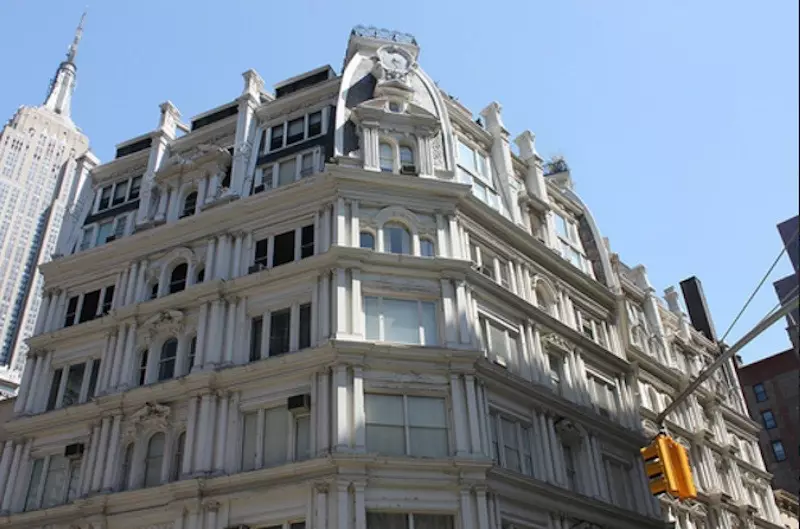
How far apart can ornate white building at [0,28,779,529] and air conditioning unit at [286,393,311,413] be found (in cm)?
8

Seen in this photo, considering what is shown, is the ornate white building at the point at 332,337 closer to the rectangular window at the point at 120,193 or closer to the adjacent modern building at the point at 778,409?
the rectangular window at the point at 120,193

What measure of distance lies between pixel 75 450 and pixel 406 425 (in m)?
13.2

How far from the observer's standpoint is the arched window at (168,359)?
1155 inches

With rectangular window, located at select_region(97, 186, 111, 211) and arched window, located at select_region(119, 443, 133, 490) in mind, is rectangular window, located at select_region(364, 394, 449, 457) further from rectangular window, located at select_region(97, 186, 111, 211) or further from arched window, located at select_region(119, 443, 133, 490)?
rectangular window, located at select_region(97, 186, 111, 211)

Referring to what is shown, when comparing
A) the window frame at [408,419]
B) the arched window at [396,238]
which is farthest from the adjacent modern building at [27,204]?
the window frame at [408,419]

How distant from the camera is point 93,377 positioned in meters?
31.1

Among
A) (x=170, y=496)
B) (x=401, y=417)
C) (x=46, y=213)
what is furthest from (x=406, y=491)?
(x=46, y=213)

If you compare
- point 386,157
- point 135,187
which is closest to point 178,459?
point 386,157

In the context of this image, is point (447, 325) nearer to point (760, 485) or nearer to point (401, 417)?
A: point (401, 417)

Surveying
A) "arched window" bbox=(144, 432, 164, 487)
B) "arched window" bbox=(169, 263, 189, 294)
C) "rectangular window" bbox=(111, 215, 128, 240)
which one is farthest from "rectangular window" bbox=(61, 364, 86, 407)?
"rectangular window" bbox=(111, 215, 128, 240)

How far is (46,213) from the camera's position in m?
152

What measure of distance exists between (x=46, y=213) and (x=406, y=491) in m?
148

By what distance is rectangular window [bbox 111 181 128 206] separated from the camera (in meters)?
36.7

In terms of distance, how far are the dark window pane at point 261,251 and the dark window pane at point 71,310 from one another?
944 centimetres
